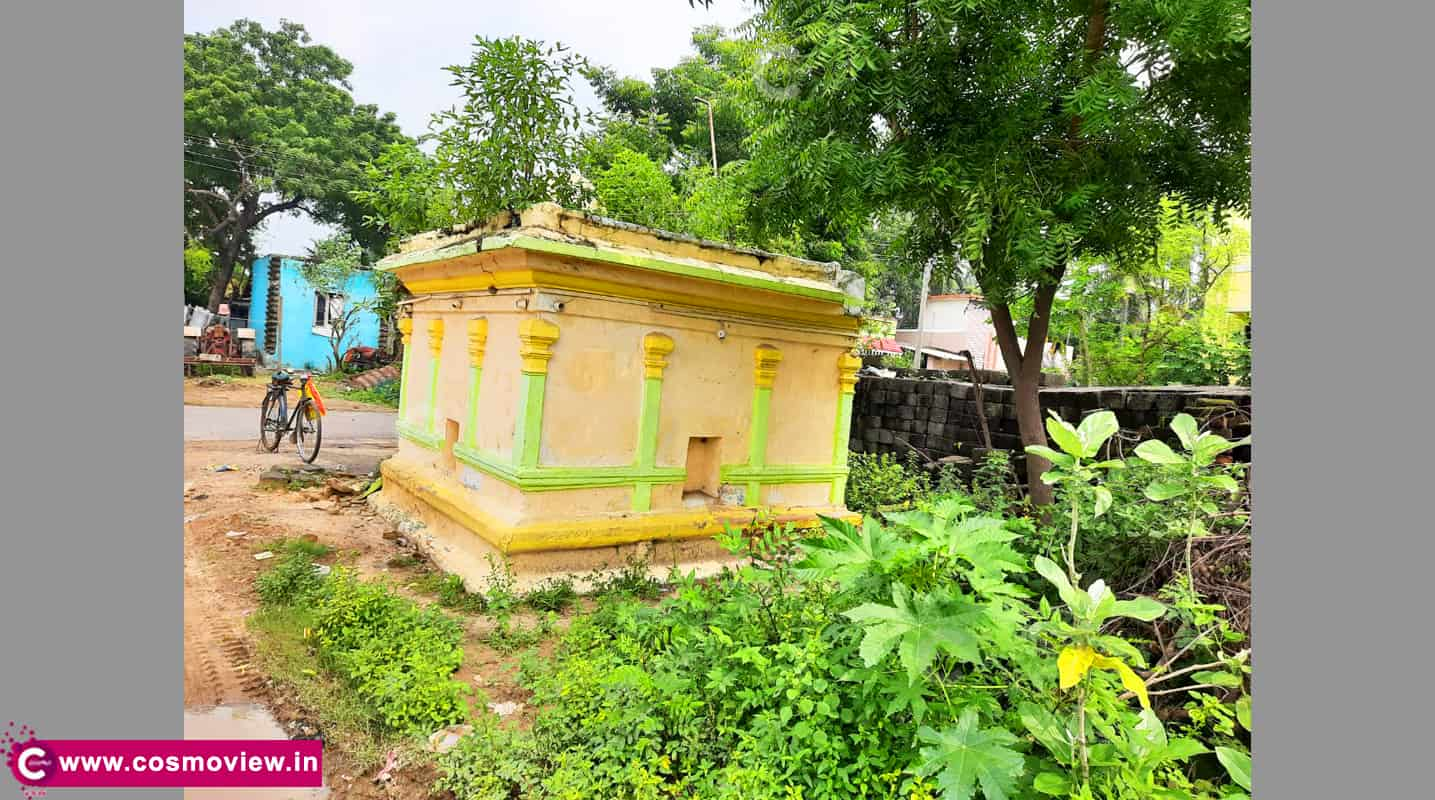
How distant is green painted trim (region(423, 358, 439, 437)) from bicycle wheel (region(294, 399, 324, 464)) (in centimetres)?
362

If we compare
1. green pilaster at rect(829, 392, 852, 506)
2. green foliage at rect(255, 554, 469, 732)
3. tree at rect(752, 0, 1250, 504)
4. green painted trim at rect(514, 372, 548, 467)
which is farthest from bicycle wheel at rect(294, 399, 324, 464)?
tree at rect(752, 0, 1250, 504)

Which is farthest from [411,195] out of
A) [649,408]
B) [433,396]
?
[649,408]

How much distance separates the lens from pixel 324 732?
3.34m

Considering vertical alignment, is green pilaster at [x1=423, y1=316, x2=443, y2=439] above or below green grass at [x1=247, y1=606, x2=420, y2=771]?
above

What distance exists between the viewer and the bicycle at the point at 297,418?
9430 mm

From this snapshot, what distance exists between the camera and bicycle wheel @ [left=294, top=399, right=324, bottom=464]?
9562 millimetres

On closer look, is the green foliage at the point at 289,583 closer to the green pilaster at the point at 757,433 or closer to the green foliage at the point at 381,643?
the green foliage at the point at 381,643

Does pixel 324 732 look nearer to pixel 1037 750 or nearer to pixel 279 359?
pixel 1037 750

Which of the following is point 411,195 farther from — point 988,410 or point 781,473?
point 988,410

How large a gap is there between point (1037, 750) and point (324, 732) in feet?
10.2

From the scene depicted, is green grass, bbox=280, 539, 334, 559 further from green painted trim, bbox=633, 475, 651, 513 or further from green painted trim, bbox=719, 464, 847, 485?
green painted trim, bbox=719, 464, 847, 485
